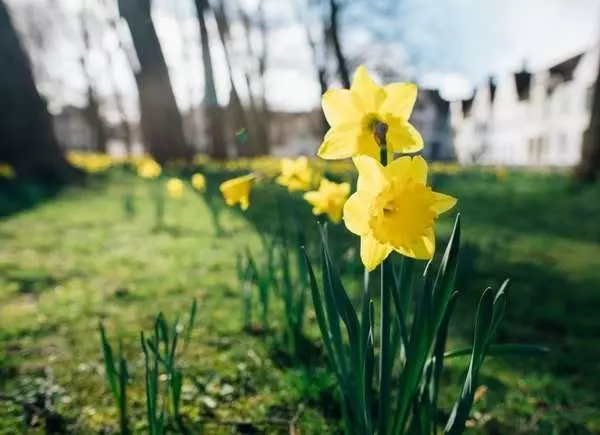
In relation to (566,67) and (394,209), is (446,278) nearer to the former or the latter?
(394,209)

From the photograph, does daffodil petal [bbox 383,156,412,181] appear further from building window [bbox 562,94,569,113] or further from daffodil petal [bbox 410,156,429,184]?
building window [bbox 562,94,569,113]

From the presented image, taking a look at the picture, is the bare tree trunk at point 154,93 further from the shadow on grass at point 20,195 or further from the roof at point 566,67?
the roof at point 566,67

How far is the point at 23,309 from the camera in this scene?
2742 millimetres

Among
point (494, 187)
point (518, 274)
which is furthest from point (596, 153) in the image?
point (518, 274)

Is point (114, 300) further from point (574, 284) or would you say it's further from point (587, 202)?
point (587, 202)

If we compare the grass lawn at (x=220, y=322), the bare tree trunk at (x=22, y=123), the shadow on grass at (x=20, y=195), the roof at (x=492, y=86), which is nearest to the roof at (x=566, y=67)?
the roof at (x=492, y=86)

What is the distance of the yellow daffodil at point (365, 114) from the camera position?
1.16m

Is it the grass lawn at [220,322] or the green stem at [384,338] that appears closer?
the green stem at [384,338]

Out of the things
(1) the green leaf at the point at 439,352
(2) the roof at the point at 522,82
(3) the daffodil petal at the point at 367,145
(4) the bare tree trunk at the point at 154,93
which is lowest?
(1) the green leaf at the point at 439,352

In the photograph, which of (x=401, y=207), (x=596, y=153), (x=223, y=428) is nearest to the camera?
(x=401, y=207)

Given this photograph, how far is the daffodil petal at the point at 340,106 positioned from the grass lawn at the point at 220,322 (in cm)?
91

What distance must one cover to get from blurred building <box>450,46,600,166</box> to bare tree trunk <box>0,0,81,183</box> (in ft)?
72.9

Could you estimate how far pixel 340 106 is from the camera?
1.18 m

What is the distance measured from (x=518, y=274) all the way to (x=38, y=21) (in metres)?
24.8
